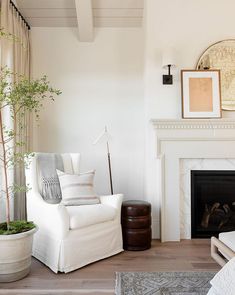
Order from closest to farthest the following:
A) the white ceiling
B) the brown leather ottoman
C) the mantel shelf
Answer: the brown leather ottoman < the mantel shelf < the white ceiling

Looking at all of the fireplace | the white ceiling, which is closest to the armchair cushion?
the fireplace

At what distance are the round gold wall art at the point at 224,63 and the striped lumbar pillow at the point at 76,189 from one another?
5.75 feet

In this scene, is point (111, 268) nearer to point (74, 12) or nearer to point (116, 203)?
point (116, 203)

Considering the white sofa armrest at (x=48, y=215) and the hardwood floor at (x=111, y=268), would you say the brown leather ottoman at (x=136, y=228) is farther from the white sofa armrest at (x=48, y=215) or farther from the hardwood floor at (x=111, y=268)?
the white sofa armrest at (x=48, y=215)

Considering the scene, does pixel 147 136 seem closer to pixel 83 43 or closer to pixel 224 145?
pixel 224 145

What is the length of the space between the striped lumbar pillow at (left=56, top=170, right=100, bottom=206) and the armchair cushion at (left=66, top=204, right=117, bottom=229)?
3.4 inches

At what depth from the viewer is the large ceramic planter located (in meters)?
2.07

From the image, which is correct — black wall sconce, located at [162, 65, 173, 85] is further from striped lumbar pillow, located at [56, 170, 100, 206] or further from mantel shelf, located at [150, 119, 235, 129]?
striped lumbar pillow, located at [56, 170, 100, 206]

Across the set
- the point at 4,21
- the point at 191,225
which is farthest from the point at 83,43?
the point at 191,225

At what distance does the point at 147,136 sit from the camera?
3279mm

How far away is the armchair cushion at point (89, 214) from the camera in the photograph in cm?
237

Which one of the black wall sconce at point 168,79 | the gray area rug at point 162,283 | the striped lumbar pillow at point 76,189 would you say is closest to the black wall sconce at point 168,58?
the black wall sconce at point 168,79

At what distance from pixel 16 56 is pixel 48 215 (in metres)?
1.89

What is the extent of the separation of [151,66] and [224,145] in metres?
→ 1.21
